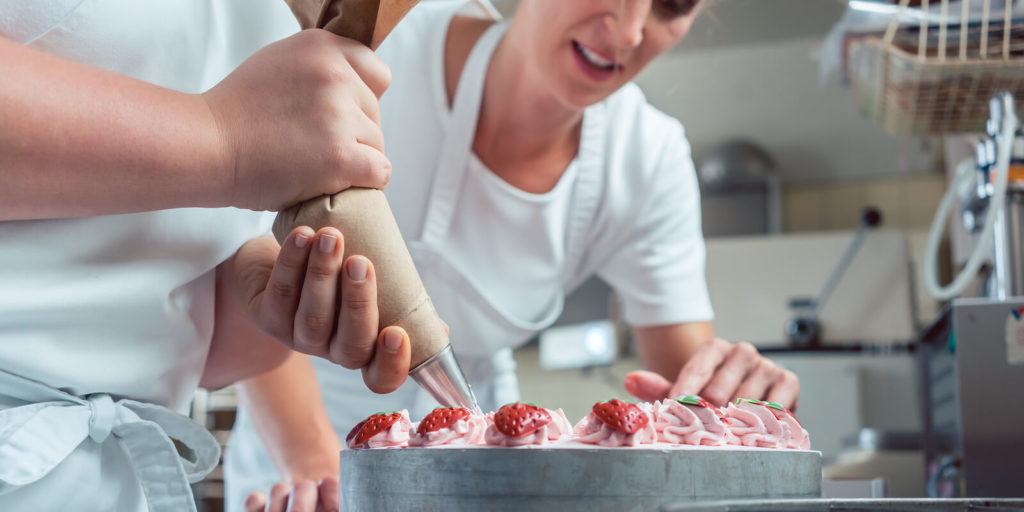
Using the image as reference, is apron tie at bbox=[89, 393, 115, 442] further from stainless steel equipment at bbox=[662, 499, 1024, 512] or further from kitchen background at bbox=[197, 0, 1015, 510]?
kitchen background at bbox=[197, 0, 1015, 510]

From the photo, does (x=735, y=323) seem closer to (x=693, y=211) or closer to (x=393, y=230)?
(x=693, y=211)

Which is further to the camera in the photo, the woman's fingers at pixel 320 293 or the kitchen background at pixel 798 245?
the kitchen background at pixel 798 245

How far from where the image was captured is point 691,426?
670 millimetres

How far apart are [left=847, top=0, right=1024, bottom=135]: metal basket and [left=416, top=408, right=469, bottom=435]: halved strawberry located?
1041mm

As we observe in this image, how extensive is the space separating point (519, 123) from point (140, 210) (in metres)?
0.75

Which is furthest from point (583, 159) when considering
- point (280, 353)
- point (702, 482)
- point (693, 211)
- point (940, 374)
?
point (702, 482)

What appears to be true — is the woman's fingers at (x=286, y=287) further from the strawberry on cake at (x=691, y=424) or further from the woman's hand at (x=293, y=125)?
the strawberry on cake at (x=691, y=424)

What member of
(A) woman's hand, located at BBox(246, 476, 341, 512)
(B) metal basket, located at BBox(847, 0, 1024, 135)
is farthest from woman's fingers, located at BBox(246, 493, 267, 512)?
(B) metal basket, located at BBox(847, 0, 1024, 135)

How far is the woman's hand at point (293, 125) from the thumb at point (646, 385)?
491 millimetres

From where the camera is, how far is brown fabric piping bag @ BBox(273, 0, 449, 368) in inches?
25.1

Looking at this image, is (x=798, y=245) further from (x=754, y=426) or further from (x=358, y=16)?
(x=358, y=16)

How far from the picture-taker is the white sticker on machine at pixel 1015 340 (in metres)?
1.24

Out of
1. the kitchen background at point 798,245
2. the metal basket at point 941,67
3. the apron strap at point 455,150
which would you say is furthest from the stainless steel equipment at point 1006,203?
the kitchen background at point 798,245

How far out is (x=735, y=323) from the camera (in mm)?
4188
